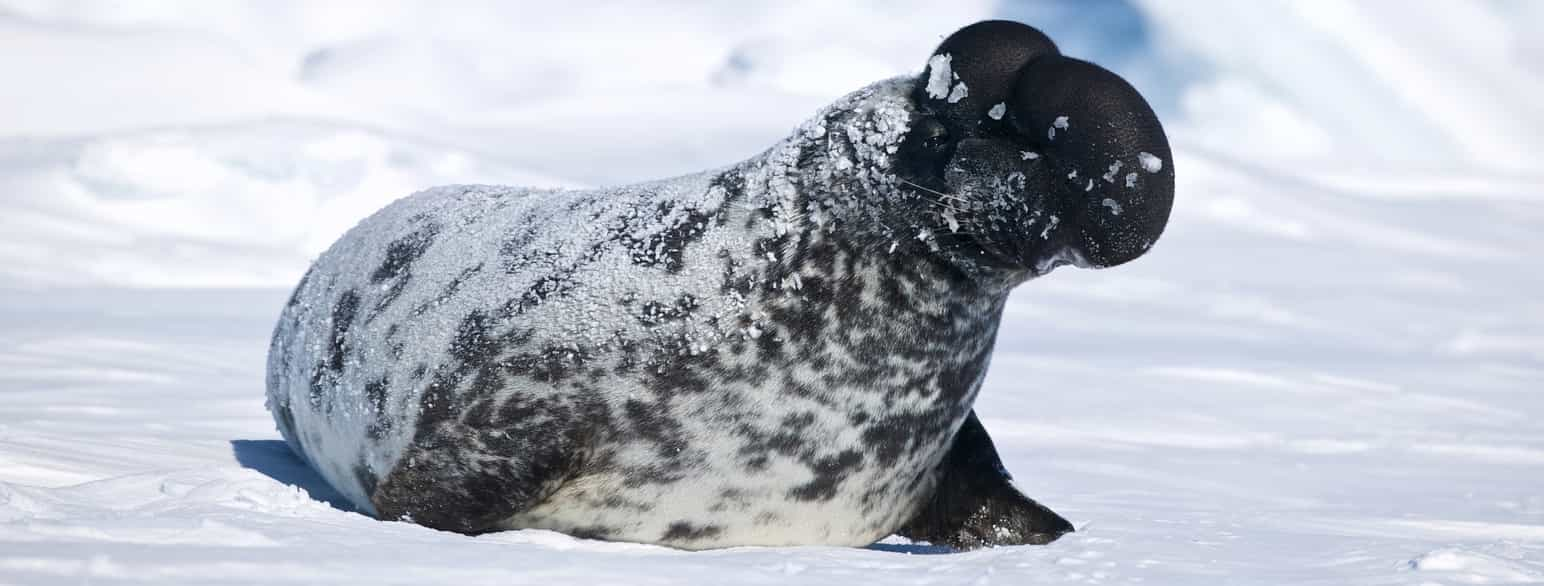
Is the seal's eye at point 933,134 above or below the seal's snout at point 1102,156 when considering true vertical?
above

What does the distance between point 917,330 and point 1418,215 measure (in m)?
18.5

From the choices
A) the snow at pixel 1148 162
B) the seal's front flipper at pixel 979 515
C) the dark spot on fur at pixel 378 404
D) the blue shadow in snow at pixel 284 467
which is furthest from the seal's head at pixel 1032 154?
the blue shadow in snow at pixel 284 467

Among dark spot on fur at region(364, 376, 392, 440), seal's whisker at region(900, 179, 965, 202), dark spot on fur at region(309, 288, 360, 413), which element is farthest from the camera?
dark spot on fur at region(309, 288, 360, 413)

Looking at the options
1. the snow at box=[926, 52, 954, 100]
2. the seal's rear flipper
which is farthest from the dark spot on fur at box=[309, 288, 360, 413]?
the snow at box=[926, 52, 954, 100]

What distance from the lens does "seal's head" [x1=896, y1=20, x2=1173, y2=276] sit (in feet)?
9.79

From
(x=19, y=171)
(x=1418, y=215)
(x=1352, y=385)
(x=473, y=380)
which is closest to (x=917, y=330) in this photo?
(x=473, y=380)

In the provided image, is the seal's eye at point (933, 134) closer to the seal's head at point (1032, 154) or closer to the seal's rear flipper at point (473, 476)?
the seal's head at point (1032, 154)

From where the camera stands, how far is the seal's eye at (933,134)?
333cm

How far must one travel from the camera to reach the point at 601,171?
18328 mm

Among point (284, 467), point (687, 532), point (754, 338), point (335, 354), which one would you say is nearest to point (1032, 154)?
point (754, 338)

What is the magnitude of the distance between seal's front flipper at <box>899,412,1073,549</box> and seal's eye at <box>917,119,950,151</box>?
0.92 meters

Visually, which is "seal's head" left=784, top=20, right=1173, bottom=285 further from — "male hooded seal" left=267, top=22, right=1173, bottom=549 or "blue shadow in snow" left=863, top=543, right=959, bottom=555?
"blue shadow in snow" left=863, top=543, right=959, bottom=555

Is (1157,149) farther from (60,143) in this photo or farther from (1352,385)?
(60,143)

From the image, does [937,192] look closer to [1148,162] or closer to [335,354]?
[1148,162]
